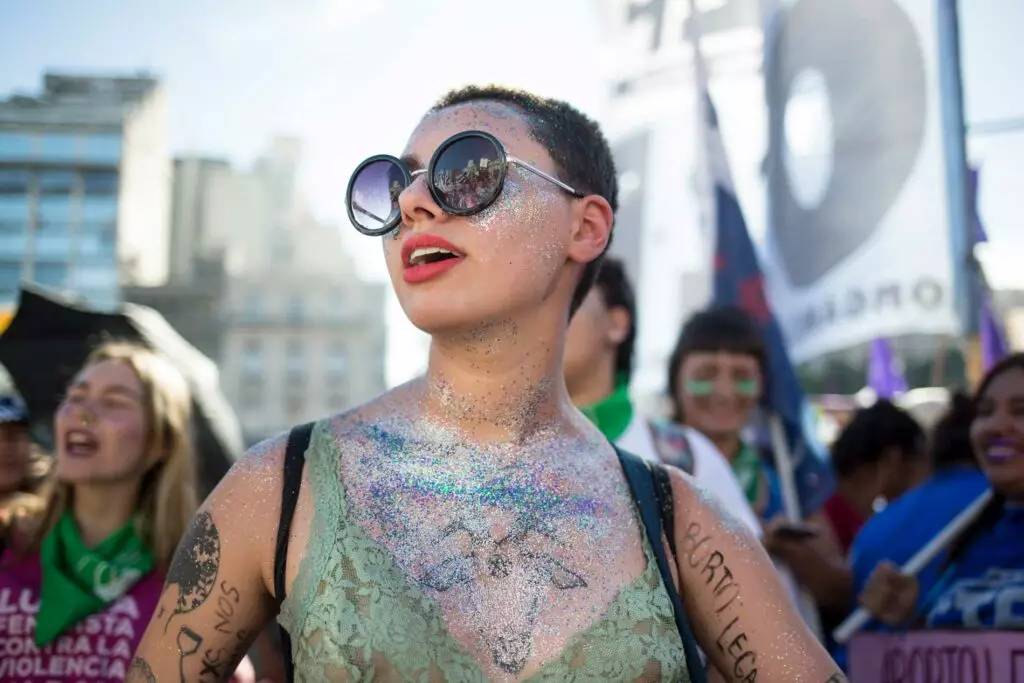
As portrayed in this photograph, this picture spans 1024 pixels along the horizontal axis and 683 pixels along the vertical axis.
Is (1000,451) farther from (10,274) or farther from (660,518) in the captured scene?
(10,274)

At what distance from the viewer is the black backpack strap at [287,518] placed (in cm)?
175

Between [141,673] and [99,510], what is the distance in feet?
6.02

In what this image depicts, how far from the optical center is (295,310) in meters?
61.0

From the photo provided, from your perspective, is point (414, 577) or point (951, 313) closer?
point (414, 577)

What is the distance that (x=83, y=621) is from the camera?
3.03m

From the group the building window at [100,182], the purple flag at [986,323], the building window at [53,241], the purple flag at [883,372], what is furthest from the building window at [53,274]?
the purple flag at [986,323]

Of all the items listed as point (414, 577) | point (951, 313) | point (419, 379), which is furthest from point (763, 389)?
point (414, 577)

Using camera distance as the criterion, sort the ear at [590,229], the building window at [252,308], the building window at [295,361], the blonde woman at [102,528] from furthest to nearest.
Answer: the building window at [295,361] < the building window at [252,308] < the blonde woman at [102,528] < the ear at [590,229]

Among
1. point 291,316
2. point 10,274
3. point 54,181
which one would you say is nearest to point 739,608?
point 10,274

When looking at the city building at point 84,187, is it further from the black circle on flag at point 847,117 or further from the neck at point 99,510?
the neck at point 99,510

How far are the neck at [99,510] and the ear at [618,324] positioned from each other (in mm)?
1767

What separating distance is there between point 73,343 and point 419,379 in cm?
287

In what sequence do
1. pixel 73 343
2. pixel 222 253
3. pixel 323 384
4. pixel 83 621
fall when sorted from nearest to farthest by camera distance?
pixel 83 621 < pixel 73 343 < pixel 222 253 < pixel 323 384

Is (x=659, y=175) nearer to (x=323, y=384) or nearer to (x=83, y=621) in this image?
(x=83, y=621)
